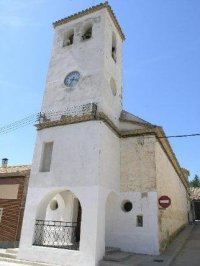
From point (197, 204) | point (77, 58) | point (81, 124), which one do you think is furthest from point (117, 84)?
point (197, 204)

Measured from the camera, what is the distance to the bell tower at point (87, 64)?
14.4 meters

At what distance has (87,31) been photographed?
17234 millimetres

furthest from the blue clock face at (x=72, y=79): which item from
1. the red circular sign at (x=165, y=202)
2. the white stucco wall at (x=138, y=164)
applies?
the red circular sign at (x=165, y=202)

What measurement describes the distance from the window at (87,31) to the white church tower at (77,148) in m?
0.02

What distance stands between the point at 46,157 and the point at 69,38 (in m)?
8.81

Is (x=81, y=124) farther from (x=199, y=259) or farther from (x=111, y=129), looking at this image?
(x=199, y=259)

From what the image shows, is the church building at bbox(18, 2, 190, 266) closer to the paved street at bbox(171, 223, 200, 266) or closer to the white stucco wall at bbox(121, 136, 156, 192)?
the white stucco wall at bbox(121, 136, 156, 192)

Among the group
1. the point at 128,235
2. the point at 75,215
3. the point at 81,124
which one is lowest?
the point at 128,235

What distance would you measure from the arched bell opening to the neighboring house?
124 inches

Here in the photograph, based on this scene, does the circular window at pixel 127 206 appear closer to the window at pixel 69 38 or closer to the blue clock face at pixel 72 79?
the blue clock face at pixel 72 79

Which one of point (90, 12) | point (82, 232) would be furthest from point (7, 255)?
point (90, 12)

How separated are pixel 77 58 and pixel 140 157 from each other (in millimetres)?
7094

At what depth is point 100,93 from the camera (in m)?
13.8

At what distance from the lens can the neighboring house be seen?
1641 cm
